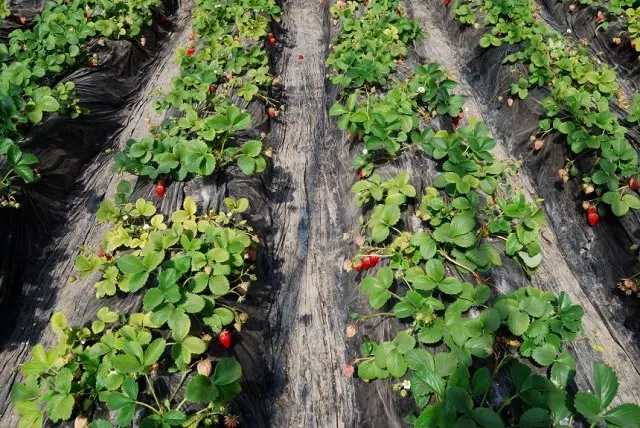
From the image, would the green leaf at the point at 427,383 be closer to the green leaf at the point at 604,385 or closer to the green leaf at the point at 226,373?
the green leaf at the point at 604,385

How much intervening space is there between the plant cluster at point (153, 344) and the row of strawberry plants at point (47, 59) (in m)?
1.30

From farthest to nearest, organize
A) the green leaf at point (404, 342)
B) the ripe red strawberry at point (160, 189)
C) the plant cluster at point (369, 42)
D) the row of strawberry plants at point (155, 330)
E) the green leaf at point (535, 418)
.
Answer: the plant cluster at point (369, 42), the ripe red strawberry at point (160, 189), the green leaf at point (404, 342), the row of strawberry plants at point (155, 330), the green leaf at point (535, 418)

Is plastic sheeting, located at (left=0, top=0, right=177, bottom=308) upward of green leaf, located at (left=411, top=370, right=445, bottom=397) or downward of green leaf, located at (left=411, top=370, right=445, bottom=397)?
downward

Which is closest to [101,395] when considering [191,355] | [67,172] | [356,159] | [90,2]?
[191,355]

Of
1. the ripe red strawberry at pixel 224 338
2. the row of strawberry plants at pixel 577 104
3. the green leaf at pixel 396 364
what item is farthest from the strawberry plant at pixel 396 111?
the ripe red strawberry at pixel 224 338

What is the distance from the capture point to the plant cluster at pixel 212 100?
3.46 m

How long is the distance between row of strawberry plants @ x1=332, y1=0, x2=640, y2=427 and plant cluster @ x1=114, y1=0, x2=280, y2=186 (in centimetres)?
121

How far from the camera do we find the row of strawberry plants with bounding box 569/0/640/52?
4.98m

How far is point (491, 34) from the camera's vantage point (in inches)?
206

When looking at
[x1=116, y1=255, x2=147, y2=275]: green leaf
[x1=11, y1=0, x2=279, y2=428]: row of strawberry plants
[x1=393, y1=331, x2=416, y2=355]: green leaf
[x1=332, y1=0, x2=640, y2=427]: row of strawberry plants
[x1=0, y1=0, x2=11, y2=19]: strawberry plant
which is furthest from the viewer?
[x1=0, y1=0, x2=11, y2=19]: strawberry plant

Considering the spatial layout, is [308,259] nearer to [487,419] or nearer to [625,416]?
[487,419]

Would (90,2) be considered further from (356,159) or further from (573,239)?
(573,239)

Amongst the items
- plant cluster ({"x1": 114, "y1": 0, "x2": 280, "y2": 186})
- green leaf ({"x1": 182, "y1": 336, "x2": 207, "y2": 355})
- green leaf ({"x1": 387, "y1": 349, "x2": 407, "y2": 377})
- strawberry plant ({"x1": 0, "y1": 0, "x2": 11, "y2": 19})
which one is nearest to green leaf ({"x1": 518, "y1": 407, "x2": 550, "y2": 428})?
green leaf ({"x1": 387, "y1": 349, "x2": 407, "y2": 377})

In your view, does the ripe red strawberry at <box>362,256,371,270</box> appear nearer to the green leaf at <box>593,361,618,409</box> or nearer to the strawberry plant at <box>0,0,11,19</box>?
the green leaf at <box>593,361,618,409</box>
